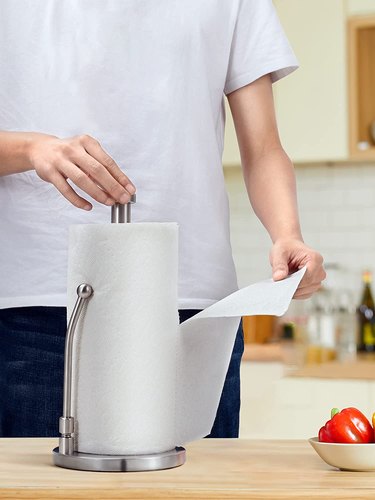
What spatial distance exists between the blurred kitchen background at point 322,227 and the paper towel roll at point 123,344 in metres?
2.39

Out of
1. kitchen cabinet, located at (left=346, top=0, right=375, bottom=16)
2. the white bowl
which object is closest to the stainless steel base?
the white bowl

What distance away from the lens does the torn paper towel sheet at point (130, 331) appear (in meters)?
1.01

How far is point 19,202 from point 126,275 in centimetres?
42

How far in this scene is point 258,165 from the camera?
149 cm

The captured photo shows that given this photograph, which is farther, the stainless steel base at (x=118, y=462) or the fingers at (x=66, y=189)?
the fingers at (x=66, y=189)

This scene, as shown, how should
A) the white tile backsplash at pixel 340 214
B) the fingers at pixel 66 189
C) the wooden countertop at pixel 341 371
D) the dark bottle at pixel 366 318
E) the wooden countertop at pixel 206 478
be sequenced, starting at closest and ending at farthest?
the wooden countertop at pixel 206 478, the fingers at pixel 66 189, the wooden countertop at pixel 341 371, the dark bottle at pixel 366 318, the white tile backsplash at pixel 340 214

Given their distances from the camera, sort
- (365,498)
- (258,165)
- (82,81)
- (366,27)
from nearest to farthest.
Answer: (365,498), (82,81), (258,165), (366,27)

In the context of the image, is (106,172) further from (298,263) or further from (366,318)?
(366,318)

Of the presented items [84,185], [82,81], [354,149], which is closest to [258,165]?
[82,81]

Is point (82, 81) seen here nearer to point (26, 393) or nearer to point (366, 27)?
point (26, 393)

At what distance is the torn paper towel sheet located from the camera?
101 centimetres

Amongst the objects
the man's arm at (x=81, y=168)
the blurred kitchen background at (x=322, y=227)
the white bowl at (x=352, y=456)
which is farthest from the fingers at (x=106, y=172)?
the blurred kitchen background at (x=322, y=227)

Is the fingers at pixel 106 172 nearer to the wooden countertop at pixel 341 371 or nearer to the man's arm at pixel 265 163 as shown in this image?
the man's arm at pixel 265 163

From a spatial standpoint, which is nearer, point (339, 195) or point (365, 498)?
point (365, 498)
